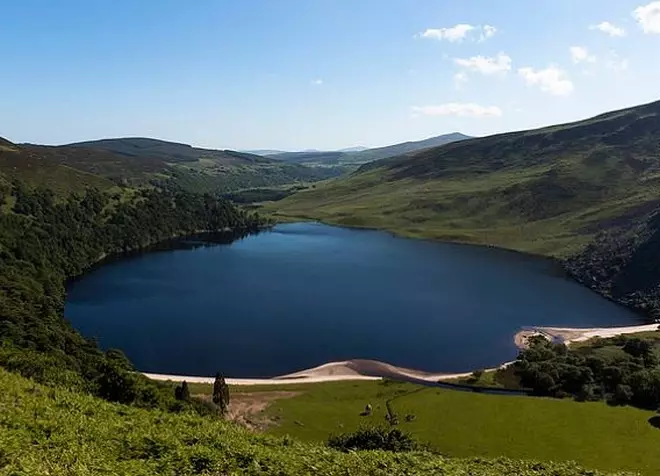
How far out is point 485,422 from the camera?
230ft

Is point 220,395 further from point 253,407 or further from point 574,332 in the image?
point 574,332

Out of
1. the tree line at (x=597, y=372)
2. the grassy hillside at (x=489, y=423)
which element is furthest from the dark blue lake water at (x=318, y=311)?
the grassy hillside at (x=489, y=423)

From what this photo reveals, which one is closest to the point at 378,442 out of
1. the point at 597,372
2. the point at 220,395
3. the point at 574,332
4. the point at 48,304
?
the point at 220,395

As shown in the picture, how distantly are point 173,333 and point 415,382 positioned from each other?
5107cm

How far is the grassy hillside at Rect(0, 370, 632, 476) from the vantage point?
Answer: 23078 millimetres

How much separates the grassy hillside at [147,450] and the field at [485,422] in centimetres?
3001

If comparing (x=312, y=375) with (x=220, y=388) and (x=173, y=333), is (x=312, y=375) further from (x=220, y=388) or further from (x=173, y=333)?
(x=173, y=333)

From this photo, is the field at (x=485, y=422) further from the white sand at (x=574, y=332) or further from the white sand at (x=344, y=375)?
the white sand at (x=574, y=332)

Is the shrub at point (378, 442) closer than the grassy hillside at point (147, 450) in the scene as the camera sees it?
No

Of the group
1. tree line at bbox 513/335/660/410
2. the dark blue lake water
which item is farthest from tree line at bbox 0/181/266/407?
tree line at bbox 513/335/660/410

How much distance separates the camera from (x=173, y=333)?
11350 centimetres

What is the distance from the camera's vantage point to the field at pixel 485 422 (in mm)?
61188

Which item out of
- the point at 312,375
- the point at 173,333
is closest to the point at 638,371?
the point at 312,375

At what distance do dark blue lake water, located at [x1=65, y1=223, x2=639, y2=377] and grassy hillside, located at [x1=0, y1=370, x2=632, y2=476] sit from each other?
6094cm
